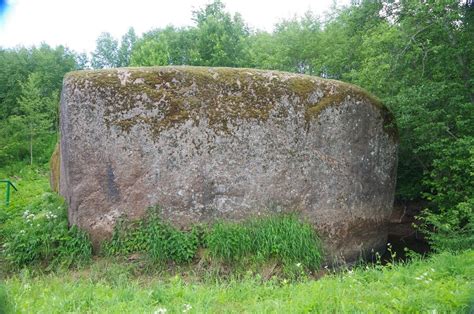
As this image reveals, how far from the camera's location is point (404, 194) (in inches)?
363

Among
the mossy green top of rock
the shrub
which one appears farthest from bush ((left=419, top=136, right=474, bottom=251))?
the shrub

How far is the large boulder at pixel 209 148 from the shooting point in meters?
6.08

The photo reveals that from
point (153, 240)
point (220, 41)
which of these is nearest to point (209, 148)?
point (153, 240)

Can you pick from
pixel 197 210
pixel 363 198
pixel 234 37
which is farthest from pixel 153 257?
pixel 234 37

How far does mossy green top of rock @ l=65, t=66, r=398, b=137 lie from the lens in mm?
6129

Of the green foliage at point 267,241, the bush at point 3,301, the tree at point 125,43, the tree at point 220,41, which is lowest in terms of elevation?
the green foliage at point 267,241

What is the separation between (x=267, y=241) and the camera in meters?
5.89

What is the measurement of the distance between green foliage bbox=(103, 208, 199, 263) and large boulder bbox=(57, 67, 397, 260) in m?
0.14

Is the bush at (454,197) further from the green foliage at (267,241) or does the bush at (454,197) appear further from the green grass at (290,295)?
the green foliage at (267,241)

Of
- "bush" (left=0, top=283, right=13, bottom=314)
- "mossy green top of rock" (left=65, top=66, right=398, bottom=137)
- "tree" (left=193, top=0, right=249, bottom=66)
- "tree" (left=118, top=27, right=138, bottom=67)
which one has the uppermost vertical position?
"tree" (left=193, top=0, right=249, bottom=66)

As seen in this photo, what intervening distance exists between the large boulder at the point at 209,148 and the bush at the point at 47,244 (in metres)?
0.23

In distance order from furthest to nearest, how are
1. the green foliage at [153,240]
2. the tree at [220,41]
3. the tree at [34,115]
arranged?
1. the tree at [220,41]
2. the tree at [34,115]
3. the green foliage at [153,240]

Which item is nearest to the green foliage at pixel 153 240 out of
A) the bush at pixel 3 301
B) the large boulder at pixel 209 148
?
the large boulder at pixel 209 148

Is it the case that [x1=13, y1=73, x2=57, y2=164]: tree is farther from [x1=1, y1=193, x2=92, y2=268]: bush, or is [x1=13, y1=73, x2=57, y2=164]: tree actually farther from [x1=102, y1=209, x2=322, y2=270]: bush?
[x1=102, y1=209, x2=322, y2=270]: bush
